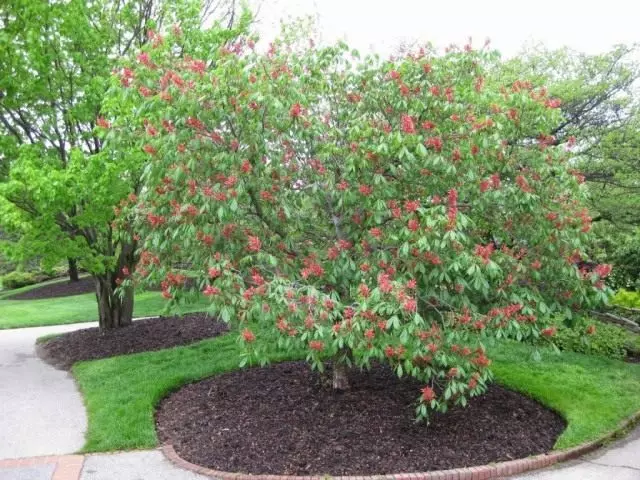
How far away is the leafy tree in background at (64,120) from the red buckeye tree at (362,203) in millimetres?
2667

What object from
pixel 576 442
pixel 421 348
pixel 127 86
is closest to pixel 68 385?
pixel 127 86

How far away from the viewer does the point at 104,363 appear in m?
9.41

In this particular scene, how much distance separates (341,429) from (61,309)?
1511 centimetres

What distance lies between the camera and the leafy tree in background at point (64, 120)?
8.30 metres

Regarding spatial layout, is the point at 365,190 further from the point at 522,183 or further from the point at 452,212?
the point at 522,183

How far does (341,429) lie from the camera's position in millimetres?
5777

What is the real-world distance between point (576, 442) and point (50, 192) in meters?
7.09

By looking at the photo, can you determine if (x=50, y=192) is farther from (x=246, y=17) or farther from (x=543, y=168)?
(x=543, y=168)

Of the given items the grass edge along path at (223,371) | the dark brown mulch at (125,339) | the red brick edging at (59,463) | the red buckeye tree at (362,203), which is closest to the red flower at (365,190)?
the red buckeye tree at (362,203)

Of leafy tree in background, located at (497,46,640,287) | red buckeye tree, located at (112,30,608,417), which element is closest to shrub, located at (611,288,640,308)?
leafy tree in background, located at (497,46,640,287)

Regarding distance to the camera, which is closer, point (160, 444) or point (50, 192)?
point (160, 444)

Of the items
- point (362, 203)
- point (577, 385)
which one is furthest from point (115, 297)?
point (577, 385)

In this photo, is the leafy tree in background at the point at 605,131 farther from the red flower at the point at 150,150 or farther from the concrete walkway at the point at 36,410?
the concrete walkway at the point at 36,410

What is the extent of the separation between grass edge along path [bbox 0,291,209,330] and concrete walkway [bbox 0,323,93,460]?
4.40 metres
